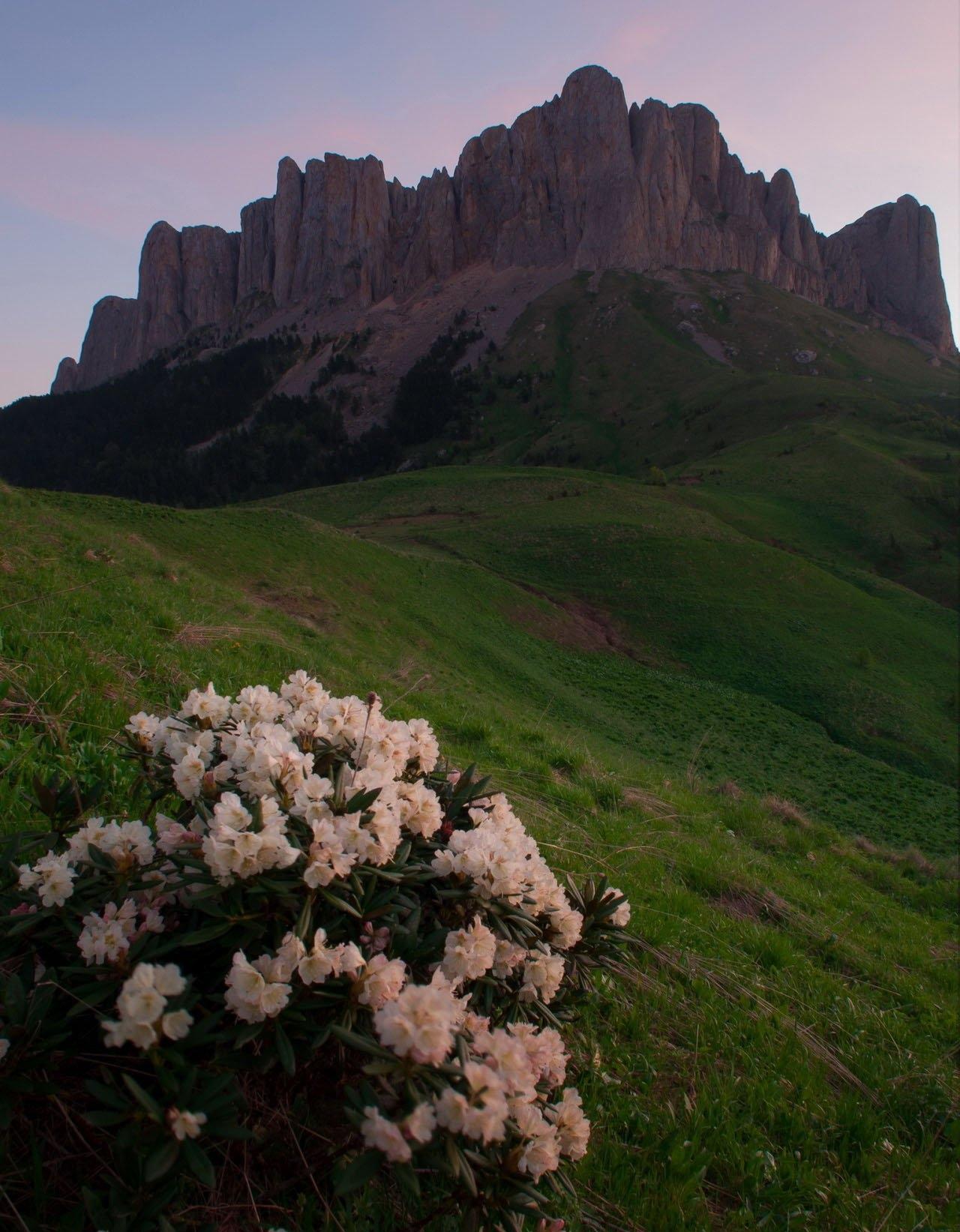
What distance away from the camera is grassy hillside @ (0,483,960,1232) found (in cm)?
298

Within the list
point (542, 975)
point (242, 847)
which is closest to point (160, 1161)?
point (242, 847)

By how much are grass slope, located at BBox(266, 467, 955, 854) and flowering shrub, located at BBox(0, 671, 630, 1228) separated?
14849 mm

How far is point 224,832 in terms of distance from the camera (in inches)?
74.7

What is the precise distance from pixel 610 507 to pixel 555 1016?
39.9 m

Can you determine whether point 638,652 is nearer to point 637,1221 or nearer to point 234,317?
point 637,1221

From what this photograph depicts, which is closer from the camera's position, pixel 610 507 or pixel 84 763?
pixel 84 763

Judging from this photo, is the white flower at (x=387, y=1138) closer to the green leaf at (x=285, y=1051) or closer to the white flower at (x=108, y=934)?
the green leaf at (x=285, y=1051)

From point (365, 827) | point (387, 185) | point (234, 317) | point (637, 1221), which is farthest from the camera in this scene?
point (234, 317)

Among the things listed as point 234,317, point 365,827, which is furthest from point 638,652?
point 234,317

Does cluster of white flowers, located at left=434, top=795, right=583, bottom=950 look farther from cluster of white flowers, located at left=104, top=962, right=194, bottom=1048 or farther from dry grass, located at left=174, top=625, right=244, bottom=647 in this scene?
dry grass, located at left=174, top=625, right=244, bottom=647

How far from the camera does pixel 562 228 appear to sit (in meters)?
120

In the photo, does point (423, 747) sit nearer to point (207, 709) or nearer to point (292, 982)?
point (207, 709)

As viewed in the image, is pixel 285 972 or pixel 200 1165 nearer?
pixel 200 1165

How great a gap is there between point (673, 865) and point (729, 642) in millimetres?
23934
